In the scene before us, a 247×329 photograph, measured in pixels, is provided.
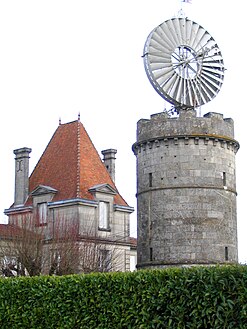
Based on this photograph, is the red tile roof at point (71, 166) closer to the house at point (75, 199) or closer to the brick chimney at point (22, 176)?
the house at point (75, 199)

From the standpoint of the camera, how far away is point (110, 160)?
40.6 meters

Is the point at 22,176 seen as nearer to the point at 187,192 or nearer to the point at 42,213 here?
the point at 42,213

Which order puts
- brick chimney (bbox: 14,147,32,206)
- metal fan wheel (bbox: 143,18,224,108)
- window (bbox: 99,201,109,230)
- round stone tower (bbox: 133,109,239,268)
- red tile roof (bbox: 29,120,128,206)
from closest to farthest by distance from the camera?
round stone tower (bbox: 133,109,239,268)
metal fan wheel (bbox: 143,18,224,108)
red tile roof (bbox: 29,120,128,206)
window (bbox: 99,201,109,230)
brick chimney (bbox: 14,147,32,206)

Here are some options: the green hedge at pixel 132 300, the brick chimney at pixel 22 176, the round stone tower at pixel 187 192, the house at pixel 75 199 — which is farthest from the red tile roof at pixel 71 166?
the green hedge at pixel 132 300

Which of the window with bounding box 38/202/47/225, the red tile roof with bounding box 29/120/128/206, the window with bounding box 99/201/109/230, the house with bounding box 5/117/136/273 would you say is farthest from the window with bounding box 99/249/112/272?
the window with bounding box 38/202/47/225

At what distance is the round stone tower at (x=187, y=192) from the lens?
2839 cm

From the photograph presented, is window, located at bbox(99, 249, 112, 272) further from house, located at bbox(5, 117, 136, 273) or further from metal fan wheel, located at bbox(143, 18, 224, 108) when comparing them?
metal fan wheel, located at bbox(143, 18, 224, 108)

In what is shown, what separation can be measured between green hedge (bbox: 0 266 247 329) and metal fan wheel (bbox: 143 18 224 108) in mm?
15610

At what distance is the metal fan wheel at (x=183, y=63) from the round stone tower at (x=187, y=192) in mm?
1613

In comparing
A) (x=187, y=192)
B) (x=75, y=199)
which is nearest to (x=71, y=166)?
(x=75, y=199)

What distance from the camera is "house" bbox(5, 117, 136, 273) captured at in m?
34.3

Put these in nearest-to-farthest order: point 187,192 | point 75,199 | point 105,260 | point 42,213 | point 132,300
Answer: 1. point 132,300
2. point 187,192
3. point 105,260
4. point 75,199
5. point 42,213

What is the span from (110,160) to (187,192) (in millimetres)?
12445

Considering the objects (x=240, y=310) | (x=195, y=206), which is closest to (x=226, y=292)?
(x=240, y=310)
